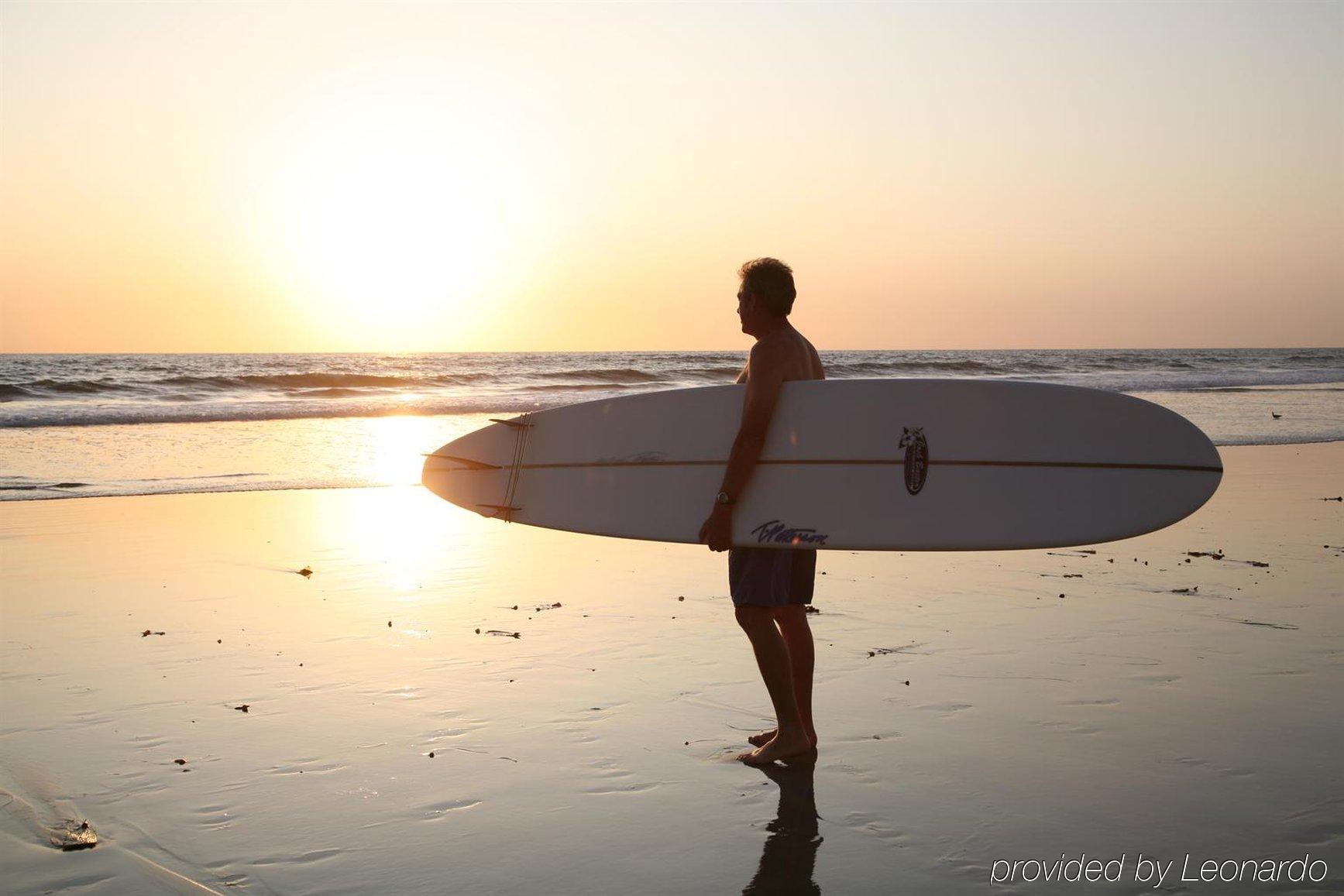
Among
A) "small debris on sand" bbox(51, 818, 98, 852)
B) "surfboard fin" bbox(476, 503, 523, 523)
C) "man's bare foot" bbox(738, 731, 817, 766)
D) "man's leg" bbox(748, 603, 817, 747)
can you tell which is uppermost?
"surfboard fin" bbox(476, 503, 523, 523)

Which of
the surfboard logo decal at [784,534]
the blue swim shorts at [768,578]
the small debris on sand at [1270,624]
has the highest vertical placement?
the surfboard logo decal at [784,534]

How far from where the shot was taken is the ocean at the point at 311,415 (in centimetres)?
1147

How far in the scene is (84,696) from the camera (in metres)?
3.88

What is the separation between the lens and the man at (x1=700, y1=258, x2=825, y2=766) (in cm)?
341

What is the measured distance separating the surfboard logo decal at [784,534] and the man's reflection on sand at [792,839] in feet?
A: 2.21

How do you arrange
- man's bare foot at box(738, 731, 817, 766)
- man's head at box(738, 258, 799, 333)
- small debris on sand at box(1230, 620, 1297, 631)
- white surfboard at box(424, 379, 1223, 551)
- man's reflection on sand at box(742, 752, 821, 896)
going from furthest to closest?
small debris on sand at box(1230, 620, 1297, 631), white surfboard at box(424, 379, 1223, 551), man's head at box(738, 258, 799, 333), man's bare foot at box(738, 731, 817, 766), man's reflection on sand at box(742, 752, 821, 896)

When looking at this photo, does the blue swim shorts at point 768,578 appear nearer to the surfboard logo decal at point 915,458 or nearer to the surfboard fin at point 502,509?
the surfboard logo decal at point 915,458

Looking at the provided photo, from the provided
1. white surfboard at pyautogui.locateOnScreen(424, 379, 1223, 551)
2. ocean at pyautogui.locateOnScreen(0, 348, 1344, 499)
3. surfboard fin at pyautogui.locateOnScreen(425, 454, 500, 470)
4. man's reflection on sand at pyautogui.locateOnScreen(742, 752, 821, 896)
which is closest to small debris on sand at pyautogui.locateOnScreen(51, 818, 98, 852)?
man's reflection on sand at pyautogui.locateOnScreen(742, 752, 821, 896)

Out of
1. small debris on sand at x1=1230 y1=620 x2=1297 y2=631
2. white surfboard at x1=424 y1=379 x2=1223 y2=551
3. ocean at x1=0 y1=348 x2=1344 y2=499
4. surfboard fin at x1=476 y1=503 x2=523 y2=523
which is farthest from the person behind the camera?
ocean at x1=0 y1=348 x2=1344 y2=499

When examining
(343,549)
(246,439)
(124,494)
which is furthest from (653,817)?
(246,439)

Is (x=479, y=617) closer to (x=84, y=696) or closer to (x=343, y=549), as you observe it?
(x=84, y=696)

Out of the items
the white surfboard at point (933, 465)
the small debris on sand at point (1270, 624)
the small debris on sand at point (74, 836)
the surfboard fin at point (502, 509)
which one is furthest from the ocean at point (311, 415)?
the small debris on sand at point (74, 836)

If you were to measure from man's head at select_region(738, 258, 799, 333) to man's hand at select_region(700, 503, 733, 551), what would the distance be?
589mm

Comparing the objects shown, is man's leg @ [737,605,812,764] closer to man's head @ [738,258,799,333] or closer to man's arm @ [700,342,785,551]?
man's arm @ [700,342,785,551]
